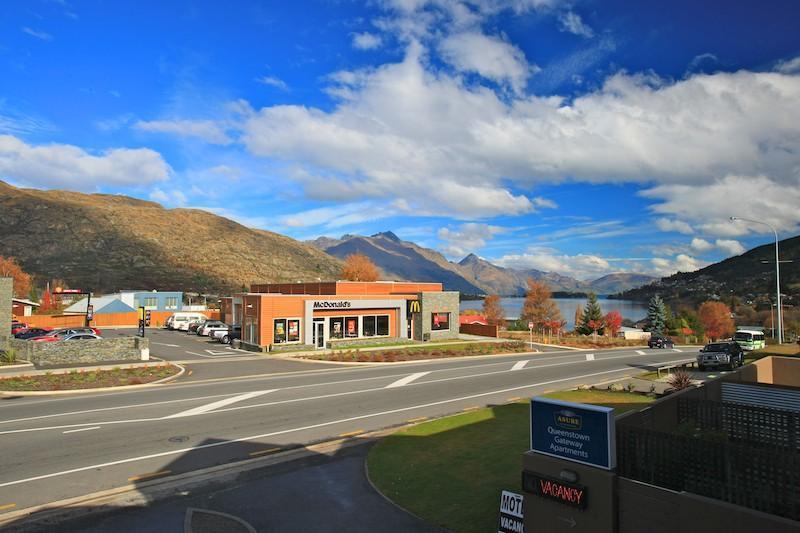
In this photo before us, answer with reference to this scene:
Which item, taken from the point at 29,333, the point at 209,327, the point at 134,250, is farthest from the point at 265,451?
the point at 134,250

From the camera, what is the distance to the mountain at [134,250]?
111562 mm

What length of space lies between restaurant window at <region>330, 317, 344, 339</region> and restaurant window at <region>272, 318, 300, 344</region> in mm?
2937

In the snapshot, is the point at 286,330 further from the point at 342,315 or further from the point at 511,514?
the point at 511,514

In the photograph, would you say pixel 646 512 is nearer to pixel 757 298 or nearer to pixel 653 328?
pixel 653 328

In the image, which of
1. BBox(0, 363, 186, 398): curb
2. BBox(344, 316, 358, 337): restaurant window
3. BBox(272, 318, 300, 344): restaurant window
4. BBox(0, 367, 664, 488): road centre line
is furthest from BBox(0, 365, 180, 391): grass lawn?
BBox(344, 316, 358, 337): restaurant window

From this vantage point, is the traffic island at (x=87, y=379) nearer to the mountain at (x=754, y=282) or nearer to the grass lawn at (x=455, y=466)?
the grass lawn at (x=455, y=466)

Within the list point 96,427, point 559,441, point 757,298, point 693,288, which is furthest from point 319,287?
point 693,288

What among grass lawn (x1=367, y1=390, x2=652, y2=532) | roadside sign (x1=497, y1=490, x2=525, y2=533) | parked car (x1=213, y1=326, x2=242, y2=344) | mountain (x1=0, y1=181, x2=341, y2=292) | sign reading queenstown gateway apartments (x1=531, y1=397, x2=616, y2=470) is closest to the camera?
sign reading queenstown gateway apartments (x1=531, y1=397, x2=616, y2=470)

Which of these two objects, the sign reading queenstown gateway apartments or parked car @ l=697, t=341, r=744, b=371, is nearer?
the sign reading queenstown gateway apartments

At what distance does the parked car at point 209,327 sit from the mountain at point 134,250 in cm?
6385

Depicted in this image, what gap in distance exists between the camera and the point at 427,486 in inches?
402

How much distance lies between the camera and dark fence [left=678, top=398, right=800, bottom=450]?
834cm

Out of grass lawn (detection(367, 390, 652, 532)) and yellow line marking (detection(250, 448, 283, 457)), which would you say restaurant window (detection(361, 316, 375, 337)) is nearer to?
grass lawn (detection(367, 390, 652, 532))

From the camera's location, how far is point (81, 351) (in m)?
29.1
